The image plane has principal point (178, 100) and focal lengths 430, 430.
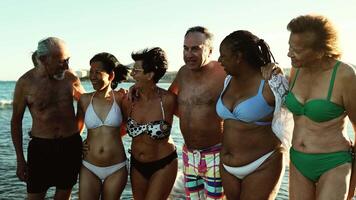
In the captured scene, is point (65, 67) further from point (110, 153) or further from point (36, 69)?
point (110, 153)

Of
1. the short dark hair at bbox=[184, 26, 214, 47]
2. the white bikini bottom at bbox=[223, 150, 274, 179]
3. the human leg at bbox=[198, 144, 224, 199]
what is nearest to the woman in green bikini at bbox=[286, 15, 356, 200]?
the white bikini bottom at bbox=[223, 150, 274, 179]

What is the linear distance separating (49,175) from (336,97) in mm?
3892

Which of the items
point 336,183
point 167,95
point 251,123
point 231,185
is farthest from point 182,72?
point 336,183

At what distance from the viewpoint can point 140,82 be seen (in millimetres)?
5395

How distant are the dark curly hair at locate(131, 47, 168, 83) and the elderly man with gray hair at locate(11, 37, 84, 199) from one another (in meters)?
1.05

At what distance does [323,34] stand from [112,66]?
108 inches

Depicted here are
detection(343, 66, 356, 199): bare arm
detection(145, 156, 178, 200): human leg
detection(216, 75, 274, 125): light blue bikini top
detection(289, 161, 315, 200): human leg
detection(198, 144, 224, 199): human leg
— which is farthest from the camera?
detection(145, 156, 178, 200): human leg

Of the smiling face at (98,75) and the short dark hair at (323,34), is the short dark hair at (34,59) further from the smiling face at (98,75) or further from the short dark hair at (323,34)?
the short dark hair at (323,34)

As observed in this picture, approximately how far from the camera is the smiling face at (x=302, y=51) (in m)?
3.74

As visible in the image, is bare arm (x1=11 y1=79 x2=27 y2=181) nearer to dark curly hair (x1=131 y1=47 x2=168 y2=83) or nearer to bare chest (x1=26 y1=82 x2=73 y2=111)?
bare chest (x1=26 y1=82 x2=73 y2=111)

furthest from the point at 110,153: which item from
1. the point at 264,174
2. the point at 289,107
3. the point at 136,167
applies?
the point at 289,107

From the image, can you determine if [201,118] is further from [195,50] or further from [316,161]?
[316,161]

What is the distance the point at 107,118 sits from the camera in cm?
535

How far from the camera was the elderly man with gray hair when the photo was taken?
18.6ft
